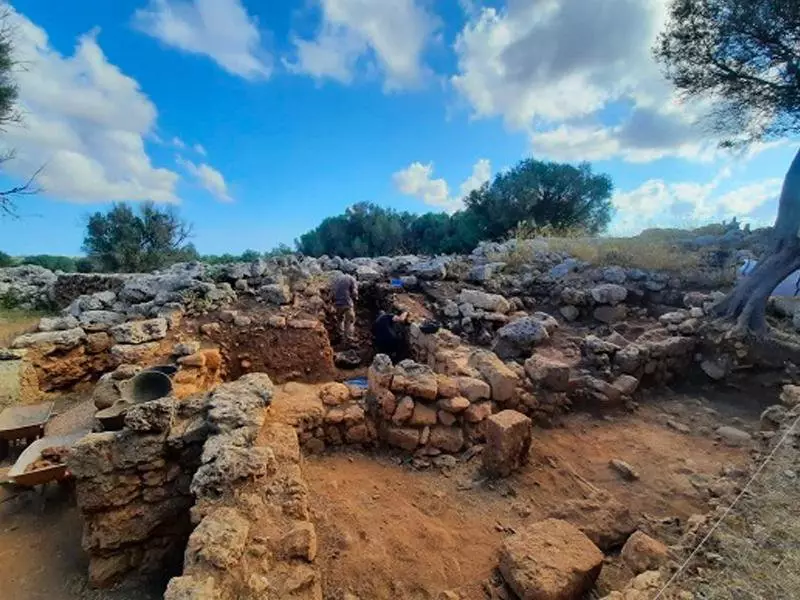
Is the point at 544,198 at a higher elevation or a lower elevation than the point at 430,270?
higher

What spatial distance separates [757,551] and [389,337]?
526 cm

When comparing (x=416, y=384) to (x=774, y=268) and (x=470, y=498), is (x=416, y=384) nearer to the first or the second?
(x=470, y=498)

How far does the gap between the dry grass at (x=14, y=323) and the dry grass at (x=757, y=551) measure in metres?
8.10

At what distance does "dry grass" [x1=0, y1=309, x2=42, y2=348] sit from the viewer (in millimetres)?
6457

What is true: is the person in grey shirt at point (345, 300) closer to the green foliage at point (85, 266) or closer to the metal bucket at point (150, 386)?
the metal bucket at point (150, 386)

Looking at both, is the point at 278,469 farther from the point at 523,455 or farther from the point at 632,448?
the point at 632,448

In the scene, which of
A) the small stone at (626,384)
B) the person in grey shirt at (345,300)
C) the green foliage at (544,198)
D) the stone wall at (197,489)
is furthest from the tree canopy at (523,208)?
the stone wall at (197,489)

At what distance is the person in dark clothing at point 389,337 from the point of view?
22.1 feet

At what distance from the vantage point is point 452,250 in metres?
19.9

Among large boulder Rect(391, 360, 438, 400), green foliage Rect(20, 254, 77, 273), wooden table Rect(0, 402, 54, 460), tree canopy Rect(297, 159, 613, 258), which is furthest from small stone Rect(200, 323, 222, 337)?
green foliage Rect(20, 254, 77, 273)

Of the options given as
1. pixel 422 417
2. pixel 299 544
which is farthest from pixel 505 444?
pixel 299 544

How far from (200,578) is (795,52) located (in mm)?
9512

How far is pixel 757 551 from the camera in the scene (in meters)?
1.79

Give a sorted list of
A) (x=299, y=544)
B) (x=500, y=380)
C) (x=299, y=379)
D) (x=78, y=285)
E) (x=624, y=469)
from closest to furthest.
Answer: (x=299, y=544) < (x=624, y=469) < (x=500, y=380) < (x=299, y=379) < (x=78, y=285)
